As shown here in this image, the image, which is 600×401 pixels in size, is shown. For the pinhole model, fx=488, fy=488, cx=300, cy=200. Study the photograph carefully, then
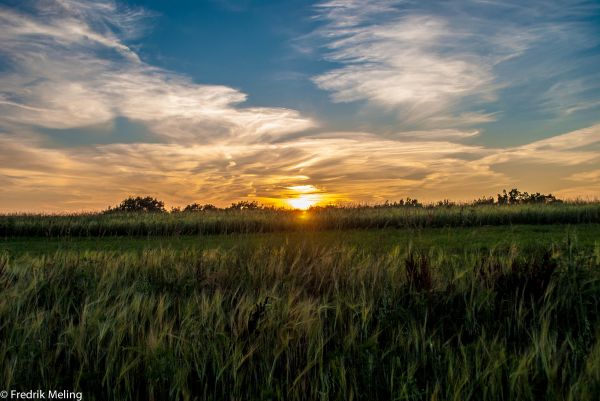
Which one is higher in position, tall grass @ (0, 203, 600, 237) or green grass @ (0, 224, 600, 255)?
tall grass @ (0, 203, 600, 237)

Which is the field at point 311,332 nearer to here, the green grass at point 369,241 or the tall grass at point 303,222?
the green grass at point 369,241

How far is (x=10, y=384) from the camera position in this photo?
3.48 metres

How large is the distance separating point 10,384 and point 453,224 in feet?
61.4

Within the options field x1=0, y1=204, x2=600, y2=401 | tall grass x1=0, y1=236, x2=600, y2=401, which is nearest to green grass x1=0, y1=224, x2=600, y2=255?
field x1=0, y1=204, x2=600, y2=401

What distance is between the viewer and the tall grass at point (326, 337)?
3436mm

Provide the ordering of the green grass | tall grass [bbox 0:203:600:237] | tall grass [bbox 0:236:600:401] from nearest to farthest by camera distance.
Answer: tall grass [bbox 0:236:600:401], the green grass, tall grass [bbox 0:203:600:237]

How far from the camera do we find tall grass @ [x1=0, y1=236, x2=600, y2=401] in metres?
3.44

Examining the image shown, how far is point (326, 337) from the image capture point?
4.36 m

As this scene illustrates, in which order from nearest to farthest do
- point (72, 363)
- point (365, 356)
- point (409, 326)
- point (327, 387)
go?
1. point (327, 387)
2. point (365, 356)
3. point (72, 363)
4. point (409, 326)

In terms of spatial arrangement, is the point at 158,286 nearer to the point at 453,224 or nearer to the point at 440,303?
the point at 440,303

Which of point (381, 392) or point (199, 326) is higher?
point (199, 326)

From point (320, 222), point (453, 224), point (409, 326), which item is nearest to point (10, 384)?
point (409, 326)

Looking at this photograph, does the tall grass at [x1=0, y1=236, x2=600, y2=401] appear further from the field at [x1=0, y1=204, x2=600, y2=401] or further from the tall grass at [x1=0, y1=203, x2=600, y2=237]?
the tall grass at [x1=0, y1=203, x2=600, y2=237]

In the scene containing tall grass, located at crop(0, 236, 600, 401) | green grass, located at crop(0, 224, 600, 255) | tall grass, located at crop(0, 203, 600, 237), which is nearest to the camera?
tall grass, located at crop(0, 236, 600, 401)
